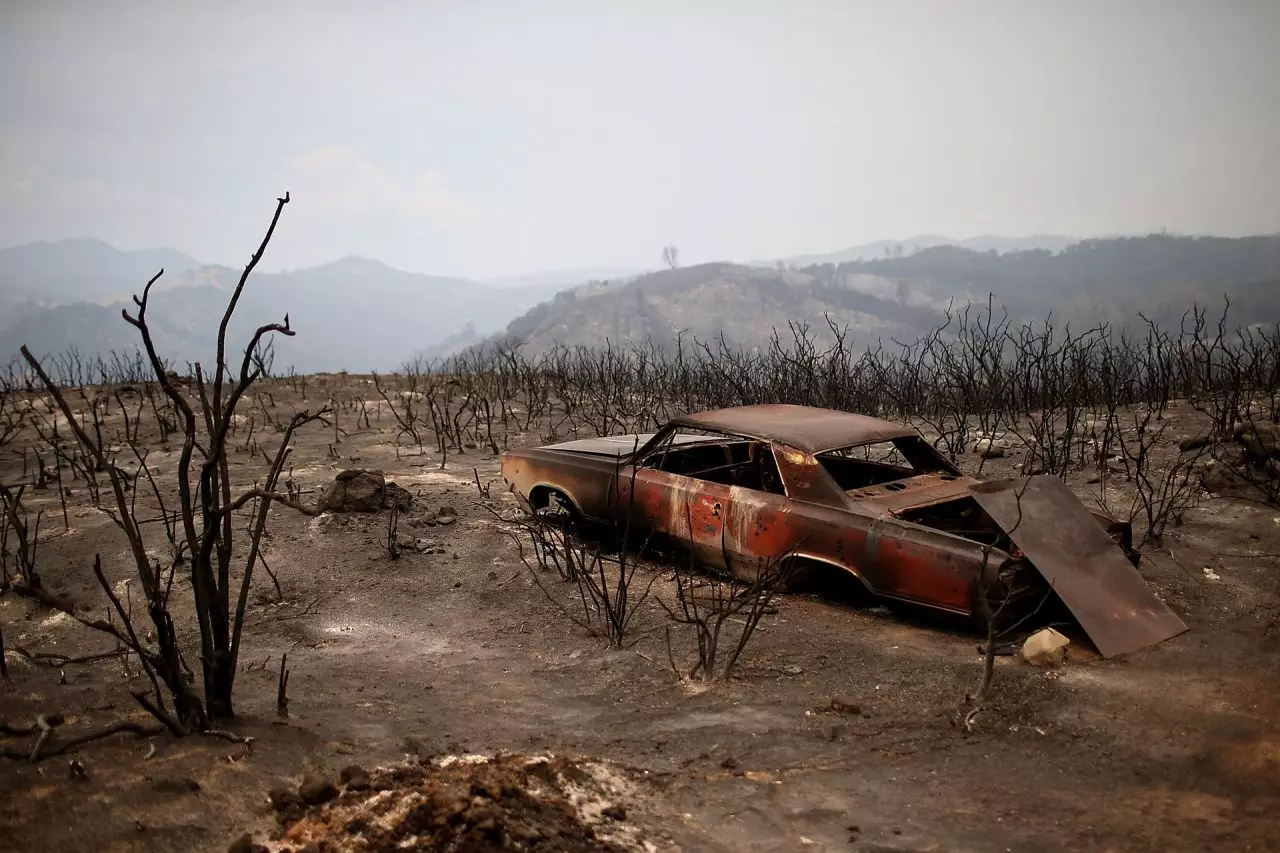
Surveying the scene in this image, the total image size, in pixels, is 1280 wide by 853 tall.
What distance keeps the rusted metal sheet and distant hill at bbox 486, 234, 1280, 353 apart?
9364cm

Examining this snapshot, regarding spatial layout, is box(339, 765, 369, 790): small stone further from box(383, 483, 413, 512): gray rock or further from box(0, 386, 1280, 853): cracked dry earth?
box(383, 483, 413, 512): gray rock

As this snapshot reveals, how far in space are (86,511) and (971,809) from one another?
738 centimetres

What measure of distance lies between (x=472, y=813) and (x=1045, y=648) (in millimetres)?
2766

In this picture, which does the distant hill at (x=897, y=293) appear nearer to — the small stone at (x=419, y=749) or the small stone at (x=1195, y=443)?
the small stone at (x=1195, y=443)

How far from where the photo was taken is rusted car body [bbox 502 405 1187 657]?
3.91 meters

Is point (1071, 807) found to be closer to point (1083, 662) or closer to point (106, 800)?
point (1083, 662)

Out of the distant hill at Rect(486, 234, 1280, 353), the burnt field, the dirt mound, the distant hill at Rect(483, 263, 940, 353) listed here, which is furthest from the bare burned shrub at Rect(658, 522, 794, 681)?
the distant hill at Rect(483, 263, 940, 353)

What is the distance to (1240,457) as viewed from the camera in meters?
6.69

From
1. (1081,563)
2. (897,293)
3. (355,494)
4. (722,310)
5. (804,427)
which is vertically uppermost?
(897,293)

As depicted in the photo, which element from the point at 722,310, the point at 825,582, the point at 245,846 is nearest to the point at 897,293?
the point at 722,310

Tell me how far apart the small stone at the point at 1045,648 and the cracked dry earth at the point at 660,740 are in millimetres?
77

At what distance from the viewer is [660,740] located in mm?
3121

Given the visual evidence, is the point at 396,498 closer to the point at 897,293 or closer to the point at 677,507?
the point at 677,507

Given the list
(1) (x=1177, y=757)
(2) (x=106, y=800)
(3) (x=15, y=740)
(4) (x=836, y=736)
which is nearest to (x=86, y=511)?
(3) (x=15, y=740)
